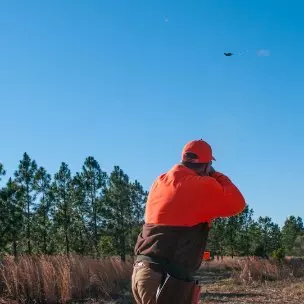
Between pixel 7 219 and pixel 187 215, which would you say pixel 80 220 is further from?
pixel 187 215

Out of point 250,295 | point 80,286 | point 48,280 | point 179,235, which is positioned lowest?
point 250,295

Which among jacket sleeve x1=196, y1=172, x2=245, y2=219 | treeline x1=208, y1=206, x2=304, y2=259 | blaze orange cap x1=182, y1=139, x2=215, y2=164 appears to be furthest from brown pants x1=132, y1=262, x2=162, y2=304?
treeline x1=208, y1=206, x2=304, y2=259

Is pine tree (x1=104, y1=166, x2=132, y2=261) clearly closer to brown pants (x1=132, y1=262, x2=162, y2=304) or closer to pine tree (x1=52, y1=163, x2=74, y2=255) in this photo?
pine tree (x1=52, y1=163, x2=74, y2=255)

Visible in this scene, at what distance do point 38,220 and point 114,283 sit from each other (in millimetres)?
32477

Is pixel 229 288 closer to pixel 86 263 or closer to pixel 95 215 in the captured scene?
pixel 86 263

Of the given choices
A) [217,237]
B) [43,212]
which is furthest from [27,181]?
[217,237]

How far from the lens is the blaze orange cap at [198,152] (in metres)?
3.66

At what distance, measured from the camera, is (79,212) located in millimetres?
46281

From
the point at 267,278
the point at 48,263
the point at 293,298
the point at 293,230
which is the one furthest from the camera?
the point at 293,230

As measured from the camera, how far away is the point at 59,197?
45094 mm

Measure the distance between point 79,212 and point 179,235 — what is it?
43625 mm

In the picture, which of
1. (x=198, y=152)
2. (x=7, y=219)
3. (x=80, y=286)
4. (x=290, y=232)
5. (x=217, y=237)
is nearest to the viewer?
(x=198, y=152)

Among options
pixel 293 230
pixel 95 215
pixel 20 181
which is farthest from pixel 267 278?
pixel 293 230

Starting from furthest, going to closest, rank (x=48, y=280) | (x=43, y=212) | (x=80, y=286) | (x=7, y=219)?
(x=43, y=212), (x=7, y=219), (x=80, y=286), (x=48, y=280)
